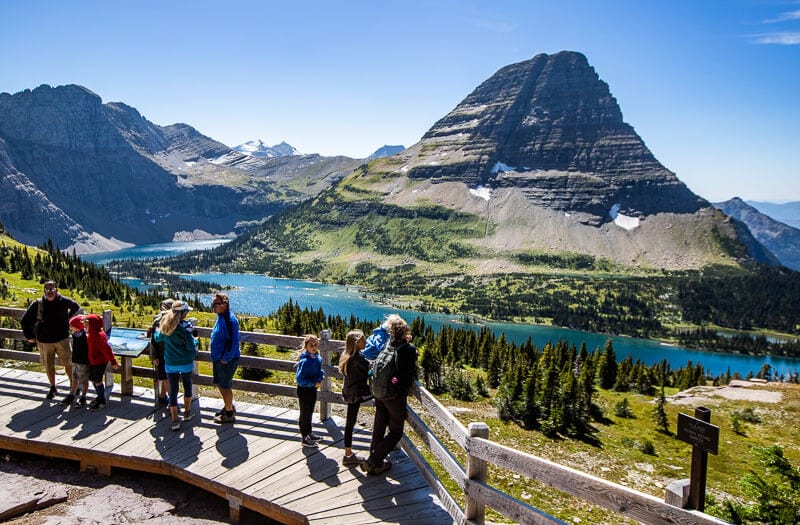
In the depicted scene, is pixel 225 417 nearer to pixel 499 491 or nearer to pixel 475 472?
pixel 475 472

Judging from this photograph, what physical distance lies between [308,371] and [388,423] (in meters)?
2.40

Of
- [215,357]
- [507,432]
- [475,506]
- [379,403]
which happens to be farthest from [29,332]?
[507,432]

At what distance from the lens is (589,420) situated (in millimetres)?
25844

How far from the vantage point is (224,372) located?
12.1 metres

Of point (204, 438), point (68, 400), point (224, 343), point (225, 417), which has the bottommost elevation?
point (204, 438)

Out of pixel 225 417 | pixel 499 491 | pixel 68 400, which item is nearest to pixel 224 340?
pixel 225 417

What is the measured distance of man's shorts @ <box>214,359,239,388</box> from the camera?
12053 mm

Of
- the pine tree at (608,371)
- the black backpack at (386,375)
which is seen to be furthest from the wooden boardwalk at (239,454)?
the pine tree at (608,371)

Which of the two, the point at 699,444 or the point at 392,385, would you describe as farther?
the point at 392,385

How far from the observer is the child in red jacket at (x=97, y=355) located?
13.1 metres

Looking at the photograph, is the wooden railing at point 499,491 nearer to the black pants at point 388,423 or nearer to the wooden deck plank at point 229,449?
the black pants at point 388,423

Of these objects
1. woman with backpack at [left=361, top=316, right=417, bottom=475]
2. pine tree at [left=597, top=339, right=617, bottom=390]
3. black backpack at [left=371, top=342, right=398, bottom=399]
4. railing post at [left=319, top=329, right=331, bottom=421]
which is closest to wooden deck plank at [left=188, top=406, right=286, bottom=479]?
railing post at [left=319, top=329, right=331, bottom=421]

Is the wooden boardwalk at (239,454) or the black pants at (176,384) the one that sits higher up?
the black pants at (176,384)

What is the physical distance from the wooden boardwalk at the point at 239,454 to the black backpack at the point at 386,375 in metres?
1.91
